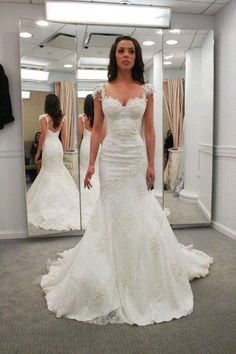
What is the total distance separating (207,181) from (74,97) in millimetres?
1606

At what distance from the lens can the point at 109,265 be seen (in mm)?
1927

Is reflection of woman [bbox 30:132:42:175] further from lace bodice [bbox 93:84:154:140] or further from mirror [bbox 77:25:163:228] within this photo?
lace bodice [bbox 93:84:154:140]

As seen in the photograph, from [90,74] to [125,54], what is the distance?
1.22 m

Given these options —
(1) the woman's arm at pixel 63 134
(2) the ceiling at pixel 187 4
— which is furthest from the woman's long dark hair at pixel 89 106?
(2) the ceiling at pixel 187 4

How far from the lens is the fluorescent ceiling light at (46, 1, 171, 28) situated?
10.1ft

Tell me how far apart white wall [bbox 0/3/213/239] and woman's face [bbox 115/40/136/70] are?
1.52m

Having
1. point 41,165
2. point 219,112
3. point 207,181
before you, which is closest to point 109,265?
point 41,165

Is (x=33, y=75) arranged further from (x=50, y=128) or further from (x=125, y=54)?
(x=125, y=54)

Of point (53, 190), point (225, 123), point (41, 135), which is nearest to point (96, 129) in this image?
point (41, 135)

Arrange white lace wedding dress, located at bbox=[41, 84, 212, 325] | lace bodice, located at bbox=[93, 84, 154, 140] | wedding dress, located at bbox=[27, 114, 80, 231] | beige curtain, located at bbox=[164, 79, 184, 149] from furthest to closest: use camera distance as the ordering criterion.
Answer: beige curtain, located at bbox=[164, 79, 184, 149]
wedding dress, located at bbox=[27, 114, 80, 231]
lace bodice, located at bbox=[93, 84, 154, 140]
white lace wedding dress, located at bbox=[41, 84, 212, 325]

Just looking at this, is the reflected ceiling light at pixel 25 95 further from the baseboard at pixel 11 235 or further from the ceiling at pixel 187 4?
the baseboard at pixel 11 235

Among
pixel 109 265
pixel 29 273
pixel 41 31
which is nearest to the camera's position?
pixel 109 265

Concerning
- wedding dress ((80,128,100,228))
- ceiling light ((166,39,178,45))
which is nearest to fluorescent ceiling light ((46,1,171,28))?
ceiling light ((166,39,178,45))

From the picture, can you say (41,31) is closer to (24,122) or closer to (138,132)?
(24,122)
